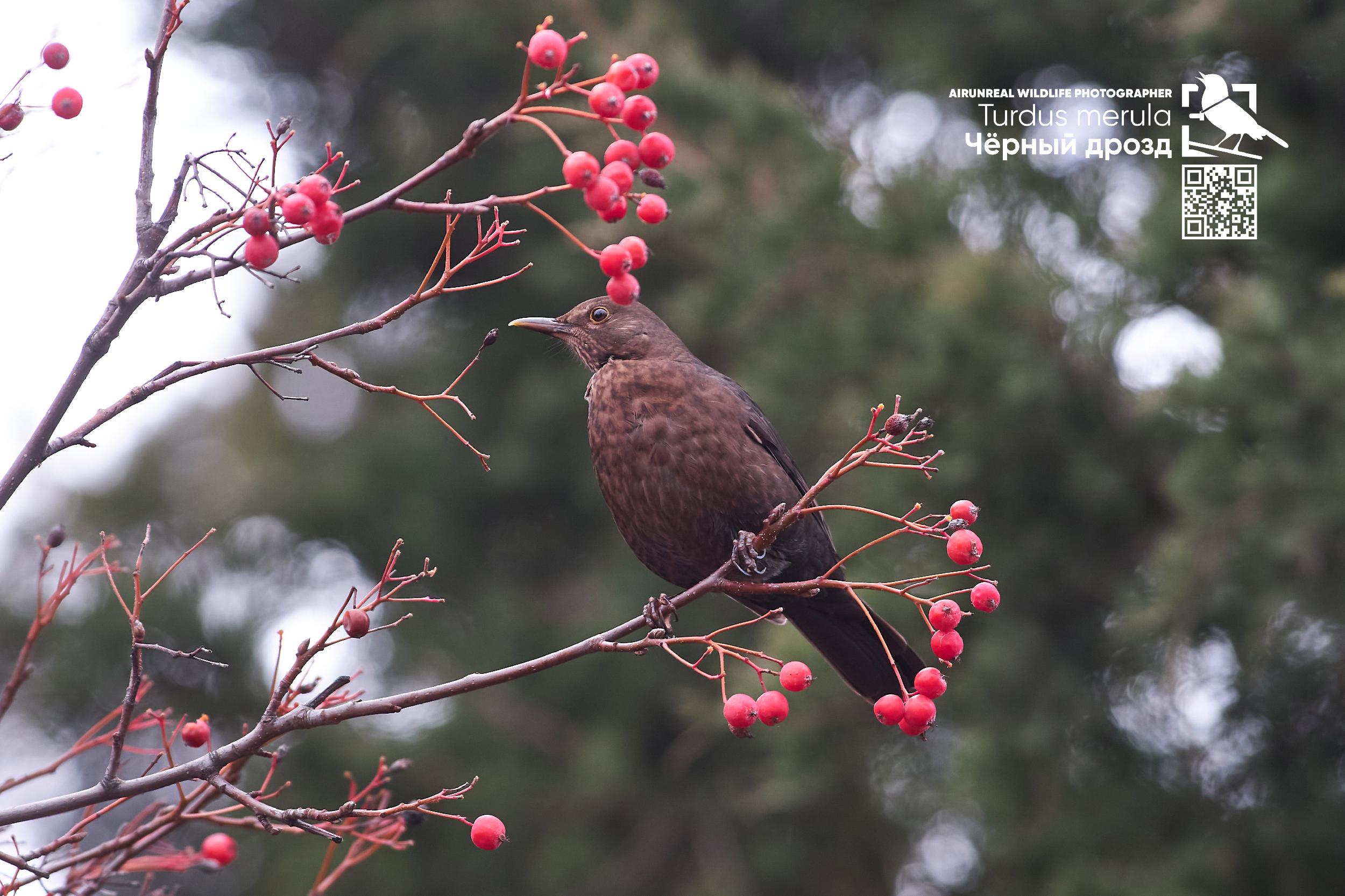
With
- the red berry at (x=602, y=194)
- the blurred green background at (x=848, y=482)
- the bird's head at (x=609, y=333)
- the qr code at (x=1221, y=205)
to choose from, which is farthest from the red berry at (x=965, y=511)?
the qr code at (x=1221, y=205)

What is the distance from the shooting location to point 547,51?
159cm

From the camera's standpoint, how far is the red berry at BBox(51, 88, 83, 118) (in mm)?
1788

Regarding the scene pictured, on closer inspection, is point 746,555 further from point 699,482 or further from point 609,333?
point 609,333

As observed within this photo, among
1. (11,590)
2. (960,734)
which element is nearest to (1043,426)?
(960,734)

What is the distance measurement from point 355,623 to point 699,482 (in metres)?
1.18

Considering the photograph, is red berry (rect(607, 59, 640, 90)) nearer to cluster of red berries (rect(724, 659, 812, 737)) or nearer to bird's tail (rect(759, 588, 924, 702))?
cluster of red berries (rect(724, 659, 812, 737))

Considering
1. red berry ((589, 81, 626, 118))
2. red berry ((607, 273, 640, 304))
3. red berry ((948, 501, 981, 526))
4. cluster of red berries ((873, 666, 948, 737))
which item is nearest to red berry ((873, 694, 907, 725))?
cluster of red berries ((873, 666, 948, 737))

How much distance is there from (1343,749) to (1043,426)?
1.58 m

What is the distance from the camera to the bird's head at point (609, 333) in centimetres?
321

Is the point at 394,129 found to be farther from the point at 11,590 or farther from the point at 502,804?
the point at 502,804

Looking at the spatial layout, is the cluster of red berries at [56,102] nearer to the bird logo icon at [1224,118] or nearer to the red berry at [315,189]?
the red berry at [315,189]

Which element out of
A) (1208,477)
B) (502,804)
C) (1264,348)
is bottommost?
(502,804)

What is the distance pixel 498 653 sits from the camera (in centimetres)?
714

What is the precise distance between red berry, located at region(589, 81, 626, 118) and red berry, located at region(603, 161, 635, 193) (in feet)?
0.23
